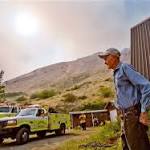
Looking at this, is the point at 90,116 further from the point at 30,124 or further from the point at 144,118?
the point at 144,118

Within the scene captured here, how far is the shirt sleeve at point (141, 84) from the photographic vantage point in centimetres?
405

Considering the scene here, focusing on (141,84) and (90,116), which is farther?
(90,116)

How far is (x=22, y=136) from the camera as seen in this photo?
17.9 meters

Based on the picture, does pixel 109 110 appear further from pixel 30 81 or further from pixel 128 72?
pixel 30 81

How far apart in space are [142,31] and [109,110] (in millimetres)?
25880

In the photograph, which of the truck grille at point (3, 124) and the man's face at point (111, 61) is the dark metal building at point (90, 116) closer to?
the truck grille at point (3, 124)

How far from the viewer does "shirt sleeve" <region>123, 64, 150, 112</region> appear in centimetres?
405

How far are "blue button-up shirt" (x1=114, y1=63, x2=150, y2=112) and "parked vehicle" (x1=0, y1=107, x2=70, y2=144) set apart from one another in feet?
45.5

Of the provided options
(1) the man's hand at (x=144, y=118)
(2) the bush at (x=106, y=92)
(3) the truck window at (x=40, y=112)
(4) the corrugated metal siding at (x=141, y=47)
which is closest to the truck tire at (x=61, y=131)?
(3) the truck window at (x=40, y=112)

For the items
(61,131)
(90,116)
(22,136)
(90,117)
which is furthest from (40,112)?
(90,116)

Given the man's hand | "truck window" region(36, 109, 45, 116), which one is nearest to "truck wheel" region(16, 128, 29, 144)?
"truck window" region(36, 109, 45, 116)

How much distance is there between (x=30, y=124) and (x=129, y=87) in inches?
585

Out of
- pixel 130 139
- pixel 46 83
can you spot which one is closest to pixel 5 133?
pixel 130 139

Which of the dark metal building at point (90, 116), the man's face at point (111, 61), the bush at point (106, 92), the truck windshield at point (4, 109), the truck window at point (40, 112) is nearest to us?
the man's face at point (111, 61)
